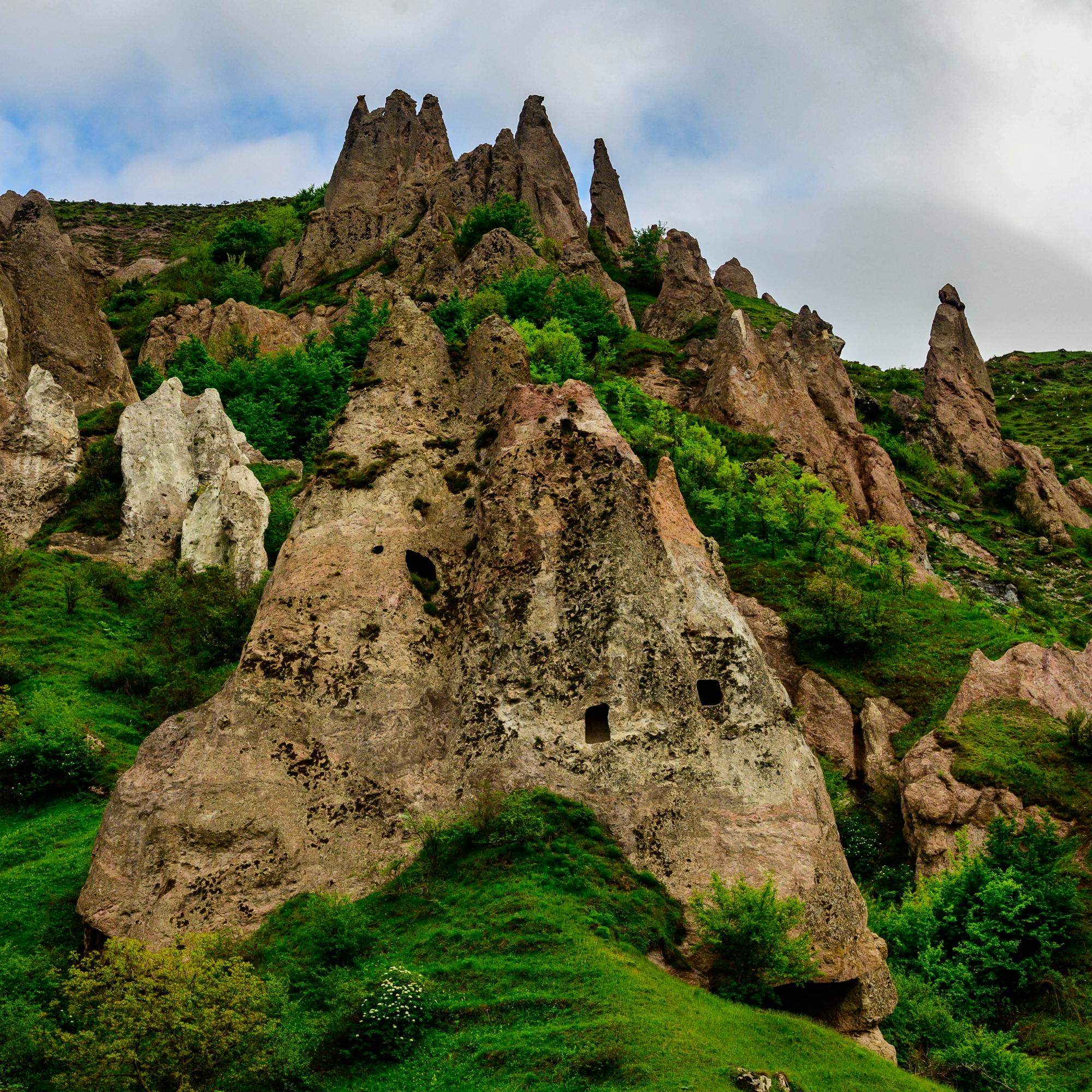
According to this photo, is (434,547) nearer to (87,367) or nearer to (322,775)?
(322,775)

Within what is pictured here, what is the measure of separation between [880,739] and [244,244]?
290 ft

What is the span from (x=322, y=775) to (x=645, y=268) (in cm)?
8868

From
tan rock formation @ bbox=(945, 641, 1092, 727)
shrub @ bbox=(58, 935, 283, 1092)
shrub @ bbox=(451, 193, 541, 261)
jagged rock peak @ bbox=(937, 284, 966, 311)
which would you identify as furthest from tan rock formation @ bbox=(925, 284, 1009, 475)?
shrub @ bbox=(58, 935, 283, 1092)

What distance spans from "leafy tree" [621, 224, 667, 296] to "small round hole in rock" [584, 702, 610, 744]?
270 feet

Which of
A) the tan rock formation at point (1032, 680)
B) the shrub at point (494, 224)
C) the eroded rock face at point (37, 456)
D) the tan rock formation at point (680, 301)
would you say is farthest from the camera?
the tan rock formation at point (680, 301)

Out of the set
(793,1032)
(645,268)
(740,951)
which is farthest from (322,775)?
(645,268)

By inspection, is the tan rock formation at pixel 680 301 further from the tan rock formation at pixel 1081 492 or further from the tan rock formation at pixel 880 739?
the tan rock formation at pixel 880 739

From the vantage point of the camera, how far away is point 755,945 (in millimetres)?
20844

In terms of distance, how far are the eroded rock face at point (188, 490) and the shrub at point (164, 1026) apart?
26096mm

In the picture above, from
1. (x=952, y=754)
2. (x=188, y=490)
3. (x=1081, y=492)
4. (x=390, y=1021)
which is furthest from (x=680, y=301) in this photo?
(x=390, y=1021)

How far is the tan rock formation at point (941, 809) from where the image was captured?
33.1 meters

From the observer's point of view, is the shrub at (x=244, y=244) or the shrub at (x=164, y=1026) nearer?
the shrub at (x=164, y=1026)

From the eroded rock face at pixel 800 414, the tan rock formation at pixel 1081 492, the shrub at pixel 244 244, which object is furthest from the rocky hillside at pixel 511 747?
the shrub at pixel 244 244

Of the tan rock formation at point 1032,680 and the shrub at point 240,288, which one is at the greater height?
the shrub at point 240,288
